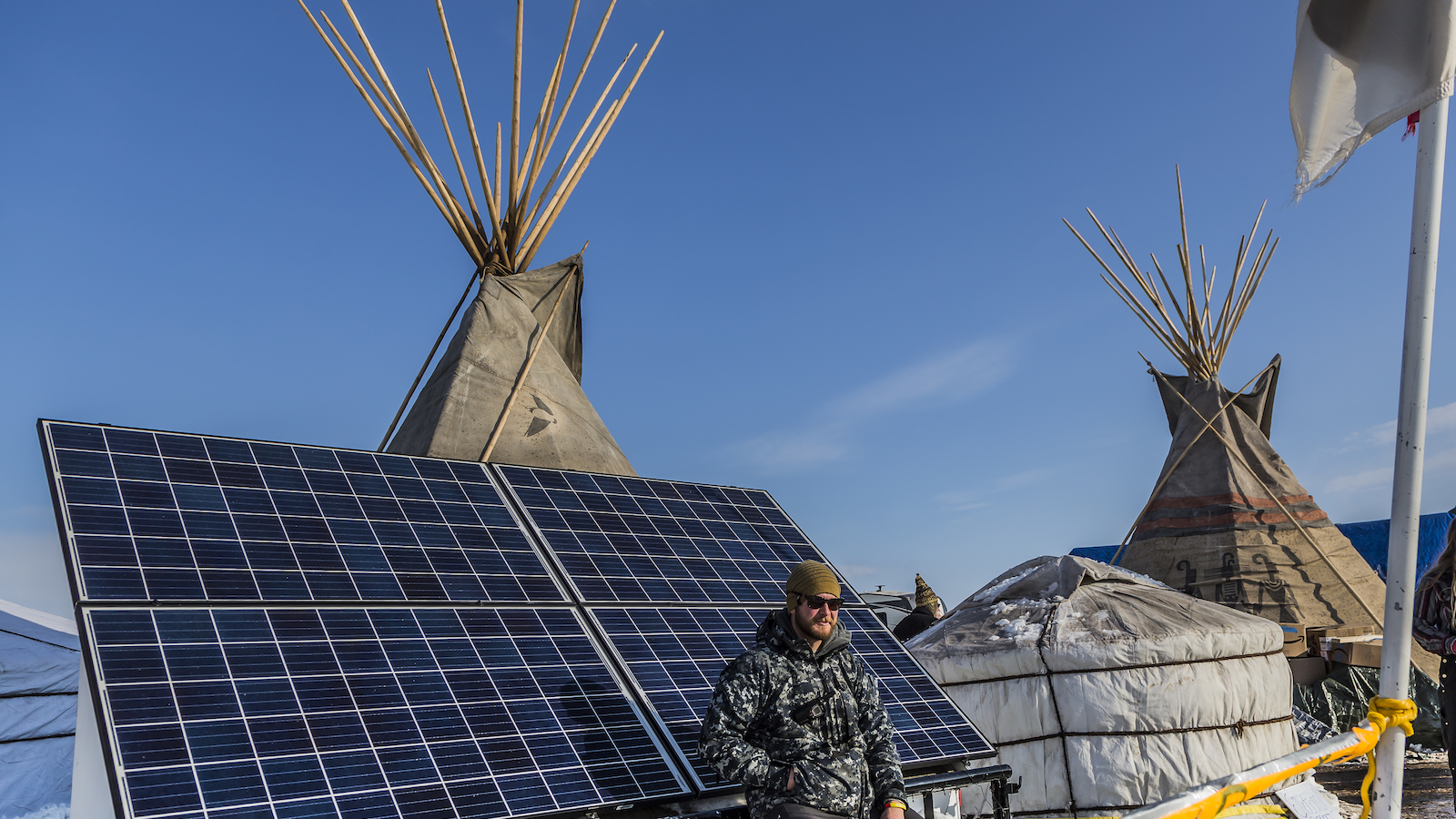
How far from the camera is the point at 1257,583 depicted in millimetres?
12438

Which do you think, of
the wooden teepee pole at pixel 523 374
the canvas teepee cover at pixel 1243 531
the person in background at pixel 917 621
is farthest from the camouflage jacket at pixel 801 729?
the canvas teepee cover at pixel 1243 531

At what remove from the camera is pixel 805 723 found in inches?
122

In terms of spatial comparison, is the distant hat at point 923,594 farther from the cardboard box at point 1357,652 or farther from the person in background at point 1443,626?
the person in background at point 1443,626

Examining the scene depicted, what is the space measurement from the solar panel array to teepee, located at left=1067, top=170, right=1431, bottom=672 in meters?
10.3

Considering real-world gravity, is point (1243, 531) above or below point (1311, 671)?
above

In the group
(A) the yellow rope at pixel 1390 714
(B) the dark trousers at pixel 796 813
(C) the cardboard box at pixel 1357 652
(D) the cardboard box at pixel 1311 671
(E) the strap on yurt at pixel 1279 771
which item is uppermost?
(A) the yellow rope at pixel 1390 714

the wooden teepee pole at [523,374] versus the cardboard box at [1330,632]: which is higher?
the wooden teepee pole at [523,374]

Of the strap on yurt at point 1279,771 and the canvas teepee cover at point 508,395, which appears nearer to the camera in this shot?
the strap on yurt at point 1279,771

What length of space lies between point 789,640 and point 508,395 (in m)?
4.98

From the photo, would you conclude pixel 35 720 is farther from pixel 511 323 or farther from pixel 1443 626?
pixel 1443 626

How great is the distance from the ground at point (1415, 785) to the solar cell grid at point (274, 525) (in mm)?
6680

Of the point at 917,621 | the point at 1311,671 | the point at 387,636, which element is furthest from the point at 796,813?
the point at 1311,671

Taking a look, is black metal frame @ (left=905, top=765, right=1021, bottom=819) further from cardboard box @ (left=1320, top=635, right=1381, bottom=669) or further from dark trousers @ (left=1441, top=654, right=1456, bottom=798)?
cardboard box @ (left=1320, top=635, right=1381, bottom=669)

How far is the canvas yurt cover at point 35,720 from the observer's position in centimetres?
667
